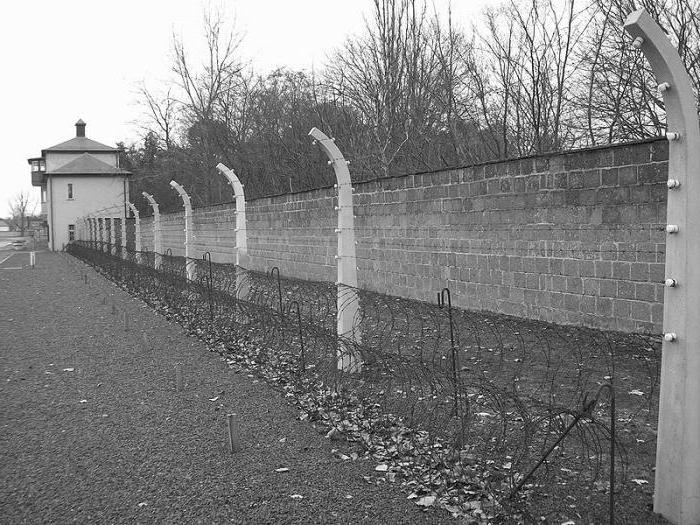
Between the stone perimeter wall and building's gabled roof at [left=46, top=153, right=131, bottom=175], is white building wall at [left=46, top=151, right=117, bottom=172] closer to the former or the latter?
building's gabled roof at [left=46, top=153, right=131, bottom=175]

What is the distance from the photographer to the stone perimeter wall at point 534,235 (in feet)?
25.3

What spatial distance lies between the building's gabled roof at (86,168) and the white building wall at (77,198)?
20.8 inches

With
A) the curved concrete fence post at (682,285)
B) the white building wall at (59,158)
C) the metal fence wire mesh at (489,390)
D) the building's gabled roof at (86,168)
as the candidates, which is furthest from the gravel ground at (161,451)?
the white building wall at (59,158)

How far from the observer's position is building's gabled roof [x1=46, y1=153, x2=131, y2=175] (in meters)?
68.2

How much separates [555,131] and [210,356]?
395 inches

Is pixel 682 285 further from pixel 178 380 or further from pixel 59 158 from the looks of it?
pixel 59 158

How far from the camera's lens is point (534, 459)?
486 cm

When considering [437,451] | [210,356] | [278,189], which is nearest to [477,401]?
[437,451]

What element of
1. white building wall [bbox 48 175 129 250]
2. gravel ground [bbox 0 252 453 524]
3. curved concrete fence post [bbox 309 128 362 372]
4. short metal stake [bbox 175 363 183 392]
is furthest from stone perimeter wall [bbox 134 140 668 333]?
white building wall [bbox 48 175 129 250]

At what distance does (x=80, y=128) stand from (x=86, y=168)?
44.5ft

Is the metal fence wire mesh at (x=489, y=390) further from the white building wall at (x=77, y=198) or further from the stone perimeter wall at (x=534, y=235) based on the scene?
the white building wall at (x=77, y=198)

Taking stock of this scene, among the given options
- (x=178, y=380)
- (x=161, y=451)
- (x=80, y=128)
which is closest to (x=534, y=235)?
(x=178, y=380)

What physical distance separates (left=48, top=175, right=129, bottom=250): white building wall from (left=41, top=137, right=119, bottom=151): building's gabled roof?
6.40 meters

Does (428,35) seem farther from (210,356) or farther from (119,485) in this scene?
(119,485)
